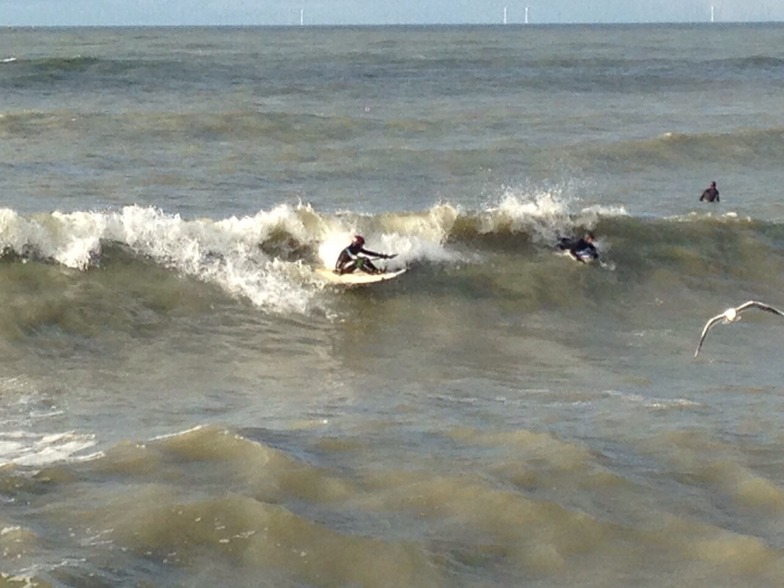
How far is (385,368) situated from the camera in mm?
13891

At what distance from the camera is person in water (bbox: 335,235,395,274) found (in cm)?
1705

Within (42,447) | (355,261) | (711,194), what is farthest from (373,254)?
(711,194)

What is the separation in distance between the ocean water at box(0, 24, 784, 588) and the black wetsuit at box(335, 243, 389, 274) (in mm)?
387

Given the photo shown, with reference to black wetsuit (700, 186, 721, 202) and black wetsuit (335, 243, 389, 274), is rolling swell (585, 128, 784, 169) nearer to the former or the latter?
black wetsuit (700, 186, 721, 202)

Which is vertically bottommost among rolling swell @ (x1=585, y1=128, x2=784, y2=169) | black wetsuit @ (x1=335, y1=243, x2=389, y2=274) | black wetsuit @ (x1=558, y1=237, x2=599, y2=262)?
rolling swell @ (x1=585, y1=128, x2=784, y2=169)

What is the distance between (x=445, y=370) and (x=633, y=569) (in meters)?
5.34

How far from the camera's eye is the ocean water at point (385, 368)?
346 inches

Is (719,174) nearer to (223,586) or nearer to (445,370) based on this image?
(445,370)

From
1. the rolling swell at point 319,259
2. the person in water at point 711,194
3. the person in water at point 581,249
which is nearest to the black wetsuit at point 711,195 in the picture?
the person in water at point 711,194

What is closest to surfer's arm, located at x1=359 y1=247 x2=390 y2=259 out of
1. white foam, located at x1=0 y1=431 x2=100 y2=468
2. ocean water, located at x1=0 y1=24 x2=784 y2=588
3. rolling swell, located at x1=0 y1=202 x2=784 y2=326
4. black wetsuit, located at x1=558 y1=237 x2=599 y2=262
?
ocean water, located at x1=0 y1=24 x2=784 y2=588

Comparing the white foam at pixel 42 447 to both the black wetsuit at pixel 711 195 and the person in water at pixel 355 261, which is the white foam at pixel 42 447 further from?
the black wetsuit at pixel 711 195

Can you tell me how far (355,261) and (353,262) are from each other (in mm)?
30

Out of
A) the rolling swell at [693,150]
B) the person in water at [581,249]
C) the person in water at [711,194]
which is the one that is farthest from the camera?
the rolling swell at [693,150]

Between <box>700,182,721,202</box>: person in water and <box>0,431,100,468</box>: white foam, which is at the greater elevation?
<box>0,431,100,468</box>: white foam
